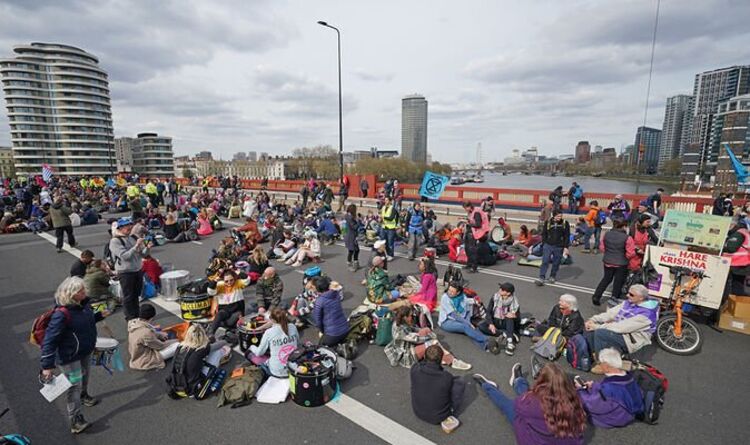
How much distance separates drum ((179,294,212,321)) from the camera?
664 cm

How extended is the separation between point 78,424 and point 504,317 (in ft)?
18.9

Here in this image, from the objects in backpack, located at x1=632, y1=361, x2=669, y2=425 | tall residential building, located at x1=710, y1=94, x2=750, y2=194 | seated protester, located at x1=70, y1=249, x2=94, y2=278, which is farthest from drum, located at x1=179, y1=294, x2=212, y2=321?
tall residential building, located at x1=710, y1=94, x2=750, y2=194

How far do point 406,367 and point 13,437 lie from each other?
415 cm

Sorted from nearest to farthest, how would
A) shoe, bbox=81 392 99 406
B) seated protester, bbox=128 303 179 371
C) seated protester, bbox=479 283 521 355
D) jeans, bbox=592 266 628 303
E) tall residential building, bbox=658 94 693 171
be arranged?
shoe, bbox=81 392 99 406
seated protester, bbox=128 303 179 371
seated protester, bbox=479 283 521 355
jeans, bbox=592 266 628 303
tall residential building, bbox=658 94 693 171

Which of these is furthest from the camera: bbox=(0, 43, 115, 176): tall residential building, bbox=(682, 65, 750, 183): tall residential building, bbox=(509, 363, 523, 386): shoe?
bbox=(682, 65, 750, 183): tall residential building

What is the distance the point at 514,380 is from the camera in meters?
4.70

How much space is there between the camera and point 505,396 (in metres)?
4.37

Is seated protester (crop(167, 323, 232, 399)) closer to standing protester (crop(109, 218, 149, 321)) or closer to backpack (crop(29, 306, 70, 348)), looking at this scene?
backpack (crop(29, 306, 70, 348))

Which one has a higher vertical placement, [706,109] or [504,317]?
[706,109]

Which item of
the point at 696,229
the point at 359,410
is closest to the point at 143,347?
the point at 359,410

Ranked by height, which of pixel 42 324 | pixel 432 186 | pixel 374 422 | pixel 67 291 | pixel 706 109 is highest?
pixel 706 109

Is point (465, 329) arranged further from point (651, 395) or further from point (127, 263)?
point (127, 263)

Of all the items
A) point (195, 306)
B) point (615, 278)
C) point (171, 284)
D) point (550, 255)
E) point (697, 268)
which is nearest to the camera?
point (697, 268)

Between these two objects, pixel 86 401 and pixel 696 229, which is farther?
pixel 696 229
